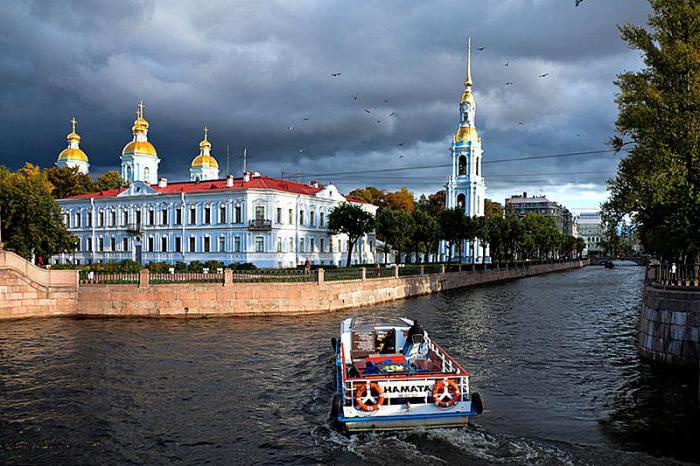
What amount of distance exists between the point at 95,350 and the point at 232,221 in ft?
128

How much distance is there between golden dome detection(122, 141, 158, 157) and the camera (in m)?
84.8

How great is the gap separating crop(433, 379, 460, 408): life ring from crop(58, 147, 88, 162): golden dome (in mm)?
98600

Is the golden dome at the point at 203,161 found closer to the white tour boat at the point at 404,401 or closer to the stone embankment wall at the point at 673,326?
the stone embankment wall at the point at 673,326

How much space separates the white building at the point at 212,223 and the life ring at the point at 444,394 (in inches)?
1897

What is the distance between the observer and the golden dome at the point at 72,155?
9756cm

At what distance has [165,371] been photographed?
64.3 ft

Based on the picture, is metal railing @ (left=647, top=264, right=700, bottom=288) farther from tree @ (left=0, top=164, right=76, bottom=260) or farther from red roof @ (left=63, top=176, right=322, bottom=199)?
red roof @ (left=63, top=176, right=322, bottom=199)

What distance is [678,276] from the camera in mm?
20375

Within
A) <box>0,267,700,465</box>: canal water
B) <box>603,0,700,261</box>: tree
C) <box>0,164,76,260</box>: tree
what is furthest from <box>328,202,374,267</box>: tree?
<box>603,0,700,261</box>: tree

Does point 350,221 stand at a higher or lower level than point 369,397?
higher

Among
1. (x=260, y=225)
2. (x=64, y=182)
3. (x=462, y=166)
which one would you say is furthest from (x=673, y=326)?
(x=462, y=166)

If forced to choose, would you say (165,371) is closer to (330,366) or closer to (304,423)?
(330,366)

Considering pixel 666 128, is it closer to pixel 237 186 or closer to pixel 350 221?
pixel 350 221

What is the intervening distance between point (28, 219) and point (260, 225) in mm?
21874
